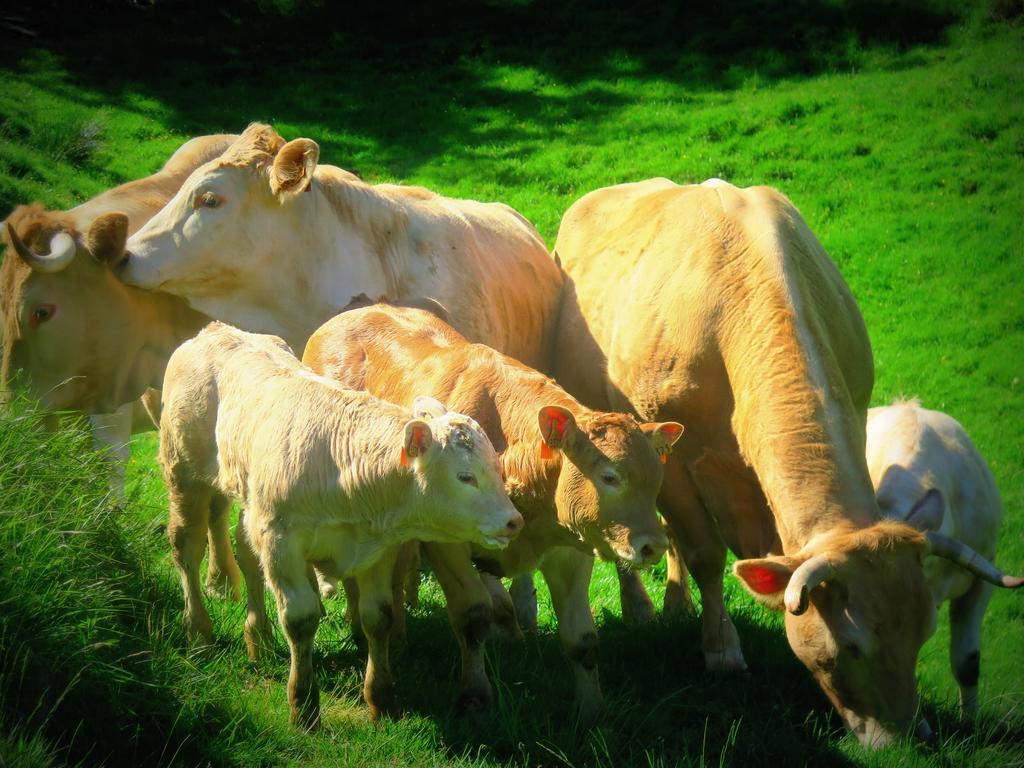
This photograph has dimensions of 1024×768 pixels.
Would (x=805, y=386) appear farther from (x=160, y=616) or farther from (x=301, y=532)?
Answer: (x=160, y=616)

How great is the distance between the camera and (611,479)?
5145 mm

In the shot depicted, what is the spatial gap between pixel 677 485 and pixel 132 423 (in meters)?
5.32

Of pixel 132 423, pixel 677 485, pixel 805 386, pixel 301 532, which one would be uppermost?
pixel 805 386

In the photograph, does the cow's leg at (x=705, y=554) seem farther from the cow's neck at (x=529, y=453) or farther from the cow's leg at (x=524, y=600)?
the cow's neck at (x=529, y=453)

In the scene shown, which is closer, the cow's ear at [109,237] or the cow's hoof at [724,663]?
the cow's hoof at [724,663]

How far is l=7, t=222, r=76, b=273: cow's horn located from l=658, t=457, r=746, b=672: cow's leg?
4.32 m

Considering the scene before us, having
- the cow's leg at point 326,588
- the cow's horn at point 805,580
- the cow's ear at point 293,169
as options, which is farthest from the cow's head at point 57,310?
the cow's horn at point 805,580

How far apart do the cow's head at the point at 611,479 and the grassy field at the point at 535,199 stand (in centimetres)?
96

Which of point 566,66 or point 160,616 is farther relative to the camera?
point 566,66

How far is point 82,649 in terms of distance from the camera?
5191mm

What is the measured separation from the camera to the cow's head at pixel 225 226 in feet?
25.0

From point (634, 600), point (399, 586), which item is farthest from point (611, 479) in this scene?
point (634, 600)

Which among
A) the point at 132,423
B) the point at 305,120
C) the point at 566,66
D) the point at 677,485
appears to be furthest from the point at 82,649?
the point at 566,66

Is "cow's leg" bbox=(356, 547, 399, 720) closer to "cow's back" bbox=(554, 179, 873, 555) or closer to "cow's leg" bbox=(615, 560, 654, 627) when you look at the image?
"cow's back" bbox=(554, 179, 873, 555)
